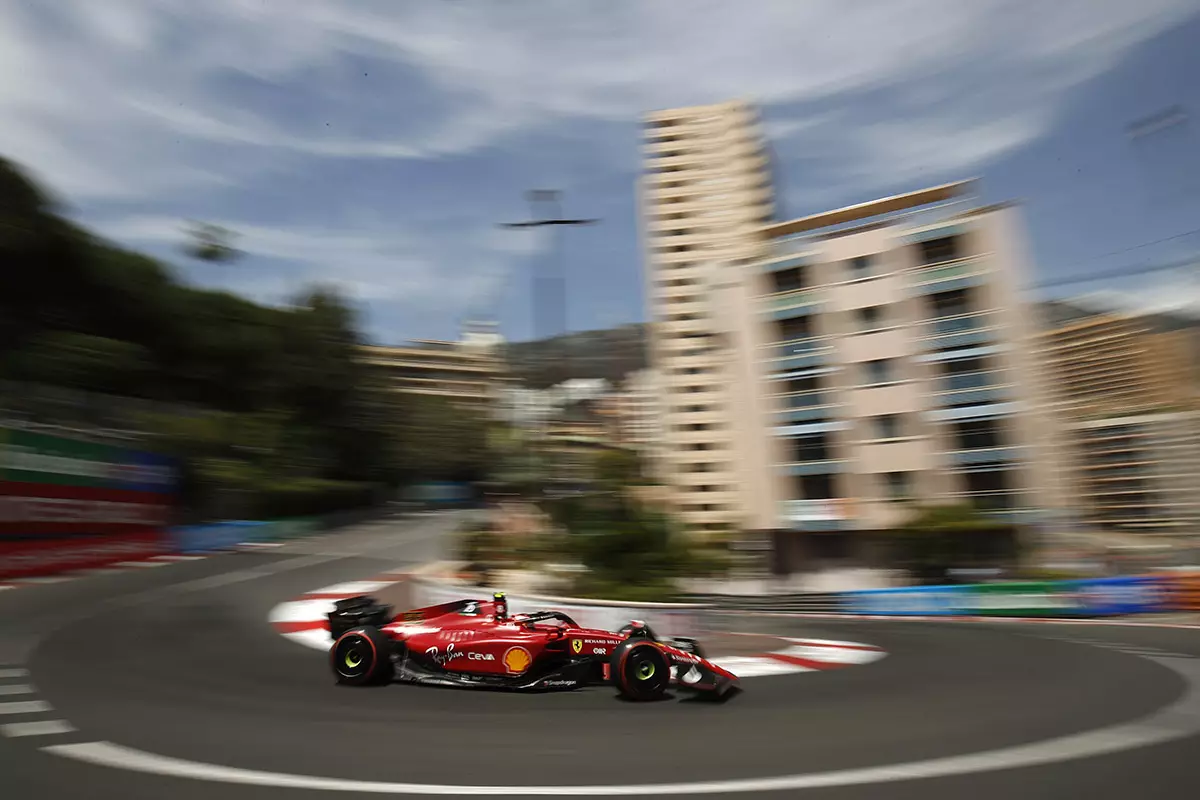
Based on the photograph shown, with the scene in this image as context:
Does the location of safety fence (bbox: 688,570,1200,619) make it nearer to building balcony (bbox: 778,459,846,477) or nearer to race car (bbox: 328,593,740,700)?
race car (bbox: 328,593,740,700)

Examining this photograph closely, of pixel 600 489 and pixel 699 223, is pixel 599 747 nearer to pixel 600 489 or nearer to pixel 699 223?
pixel 600 489

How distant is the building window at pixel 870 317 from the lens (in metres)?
30.8

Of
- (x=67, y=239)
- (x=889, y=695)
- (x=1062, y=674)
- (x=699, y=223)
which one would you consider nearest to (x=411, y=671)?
(x=889, y=695)

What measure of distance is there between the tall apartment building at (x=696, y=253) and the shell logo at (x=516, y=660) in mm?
52660

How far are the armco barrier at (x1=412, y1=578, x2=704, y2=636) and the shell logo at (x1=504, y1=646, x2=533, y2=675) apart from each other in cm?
336

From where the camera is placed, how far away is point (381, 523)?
43.9m

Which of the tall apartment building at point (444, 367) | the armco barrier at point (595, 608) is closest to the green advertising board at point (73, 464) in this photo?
the armco barrier at point (595, 608)

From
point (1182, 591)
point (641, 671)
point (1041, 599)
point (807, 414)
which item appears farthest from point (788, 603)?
point (807, 414)

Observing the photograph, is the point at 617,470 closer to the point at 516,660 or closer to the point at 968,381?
the point at 516,660

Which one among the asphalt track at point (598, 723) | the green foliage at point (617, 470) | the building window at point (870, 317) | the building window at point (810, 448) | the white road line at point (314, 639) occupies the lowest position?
the white road line at point (314, 639)

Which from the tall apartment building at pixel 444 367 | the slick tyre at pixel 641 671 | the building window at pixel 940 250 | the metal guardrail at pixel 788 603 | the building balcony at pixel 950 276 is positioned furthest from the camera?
the tall apartment building at pixel 444 367

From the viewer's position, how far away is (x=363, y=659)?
8078 millimetres

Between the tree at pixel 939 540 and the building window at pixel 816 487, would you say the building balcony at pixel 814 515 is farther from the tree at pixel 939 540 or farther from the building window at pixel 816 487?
the tree at pixel 939 540

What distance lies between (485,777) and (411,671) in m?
3.14
